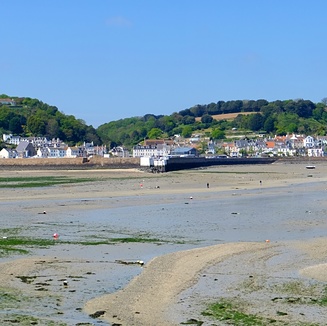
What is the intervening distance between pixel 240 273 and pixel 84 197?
24.1m

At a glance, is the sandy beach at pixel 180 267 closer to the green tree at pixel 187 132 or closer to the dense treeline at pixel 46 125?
the dense treeline at pixel 46 125

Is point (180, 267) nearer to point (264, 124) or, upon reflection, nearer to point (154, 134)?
point (264, 124)

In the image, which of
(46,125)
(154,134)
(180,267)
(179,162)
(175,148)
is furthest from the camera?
(154,134)

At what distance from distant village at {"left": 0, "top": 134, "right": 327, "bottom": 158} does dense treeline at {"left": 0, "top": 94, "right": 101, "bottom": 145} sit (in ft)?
15.3

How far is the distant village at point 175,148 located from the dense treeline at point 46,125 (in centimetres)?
466

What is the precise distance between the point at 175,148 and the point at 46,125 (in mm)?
23622

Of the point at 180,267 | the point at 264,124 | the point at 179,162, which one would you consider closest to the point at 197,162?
the point at 179,162

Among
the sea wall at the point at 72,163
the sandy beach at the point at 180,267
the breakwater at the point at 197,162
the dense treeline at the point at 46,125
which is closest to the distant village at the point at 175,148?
the dense treeline at the point at 46,125

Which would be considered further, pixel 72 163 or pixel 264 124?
pixel 264 124

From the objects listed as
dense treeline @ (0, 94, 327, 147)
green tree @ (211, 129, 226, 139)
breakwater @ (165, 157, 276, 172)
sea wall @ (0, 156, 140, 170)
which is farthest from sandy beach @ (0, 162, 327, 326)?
green tree @ (211, 129, 226, 139)

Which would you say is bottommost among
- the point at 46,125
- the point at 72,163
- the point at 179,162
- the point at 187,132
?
the point at 179,162

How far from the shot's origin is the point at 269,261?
60.2 ft

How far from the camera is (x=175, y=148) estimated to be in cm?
13362

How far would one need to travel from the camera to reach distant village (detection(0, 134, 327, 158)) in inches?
4584
